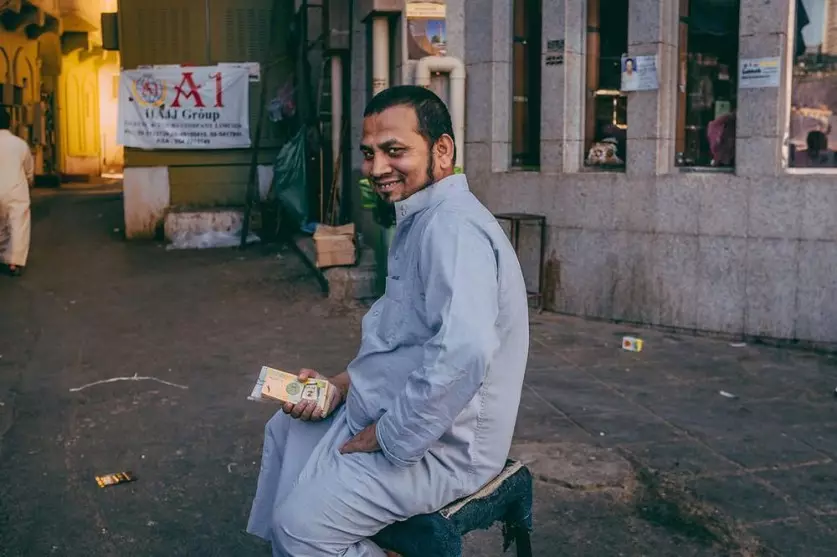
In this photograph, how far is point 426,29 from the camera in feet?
29.5

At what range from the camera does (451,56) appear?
8.88m

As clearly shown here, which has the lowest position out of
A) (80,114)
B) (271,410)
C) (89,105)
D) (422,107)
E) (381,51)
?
(271,410)

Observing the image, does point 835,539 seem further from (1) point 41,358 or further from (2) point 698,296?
(1) point 41,358

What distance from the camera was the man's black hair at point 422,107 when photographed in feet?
8.79

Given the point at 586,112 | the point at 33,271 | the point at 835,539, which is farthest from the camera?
the point at 33,271

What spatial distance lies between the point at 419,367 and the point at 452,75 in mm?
6645

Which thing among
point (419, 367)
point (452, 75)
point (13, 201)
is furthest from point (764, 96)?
point (13, 201)

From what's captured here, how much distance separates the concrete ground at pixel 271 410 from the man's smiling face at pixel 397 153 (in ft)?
6.34

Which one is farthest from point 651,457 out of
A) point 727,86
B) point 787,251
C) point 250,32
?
point 250,32

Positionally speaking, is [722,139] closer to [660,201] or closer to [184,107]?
[660,201]

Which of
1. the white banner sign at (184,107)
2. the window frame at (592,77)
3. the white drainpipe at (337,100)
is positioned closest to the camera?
the window frame at (592,77)

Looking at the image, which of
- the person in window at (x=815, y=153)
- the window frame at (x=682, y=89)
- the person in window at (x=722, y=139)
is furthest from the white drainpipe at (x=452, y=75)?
the person in window at (x=815, y=153)

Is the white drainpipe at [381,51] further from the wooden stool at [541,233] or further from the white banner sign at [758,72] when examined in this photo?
the white banner sign at [758,72]

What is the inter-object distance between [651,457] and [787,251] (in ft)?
10.2
